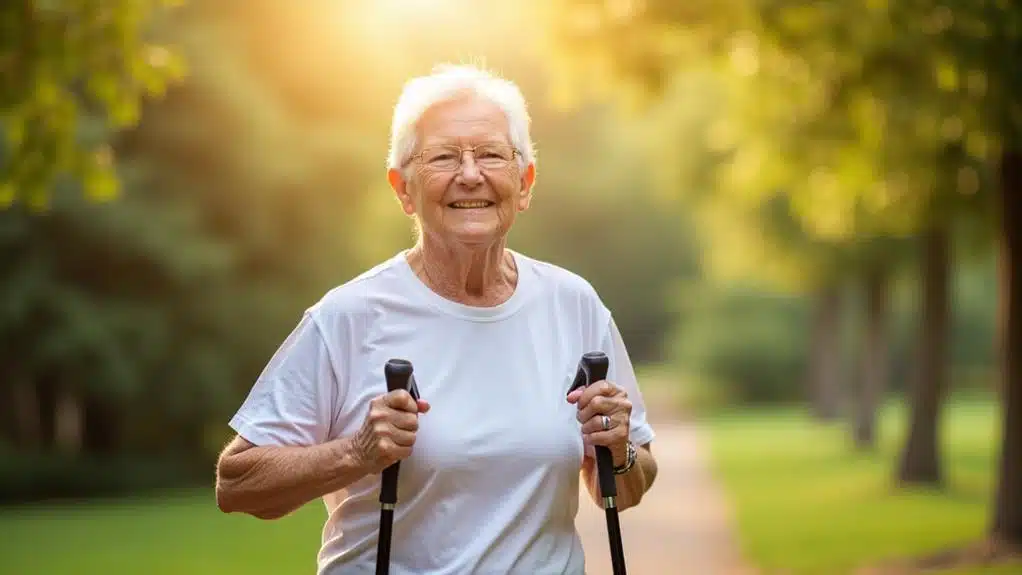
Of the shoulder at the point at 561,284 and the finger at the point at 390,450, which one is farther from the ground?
the shoulder at the point at 561,284

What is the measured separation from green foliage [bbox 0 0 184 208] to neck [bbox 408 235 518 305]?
5989mm

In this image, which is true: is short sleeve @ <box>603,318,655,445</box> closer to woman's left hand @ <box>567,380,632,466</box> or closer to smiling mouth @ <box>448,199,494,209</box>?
woman's left hand @ <box>567,380,632,466</box>

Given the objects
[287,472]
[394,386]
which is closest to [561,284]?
[394,386]

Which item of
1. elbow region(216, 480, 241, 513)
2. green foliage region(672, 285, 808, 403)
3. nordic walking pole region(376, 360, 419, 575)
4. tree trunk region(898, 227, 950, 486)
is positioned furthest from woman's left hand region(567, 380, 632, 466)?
green foliage region(672, 285, 808, 403)

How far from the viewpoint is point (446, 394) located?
3.25 m

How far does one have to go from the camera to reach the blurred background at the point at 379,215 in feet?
32.7

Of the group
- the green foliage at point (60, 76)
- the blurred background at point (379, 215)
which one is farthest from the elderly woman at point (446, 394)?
the green foliage at point (60, 76)

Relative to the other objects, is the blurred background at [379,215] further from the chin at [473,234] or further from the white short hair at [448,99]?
the chin at [473,234]

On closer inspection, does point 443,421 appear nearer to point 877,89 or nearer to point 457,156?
point 457,156

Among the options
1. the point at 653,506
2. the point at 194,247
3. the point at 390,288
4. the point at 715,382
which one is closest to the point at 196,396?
the point at 194,247

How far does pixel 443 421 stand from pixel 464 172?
1.77ft

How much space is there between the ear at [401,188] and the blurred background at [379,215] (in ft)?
1.26

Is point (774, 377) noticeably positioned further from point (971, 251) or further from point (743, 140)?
point (743, 140)

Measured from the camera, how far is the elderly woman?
126 inches
